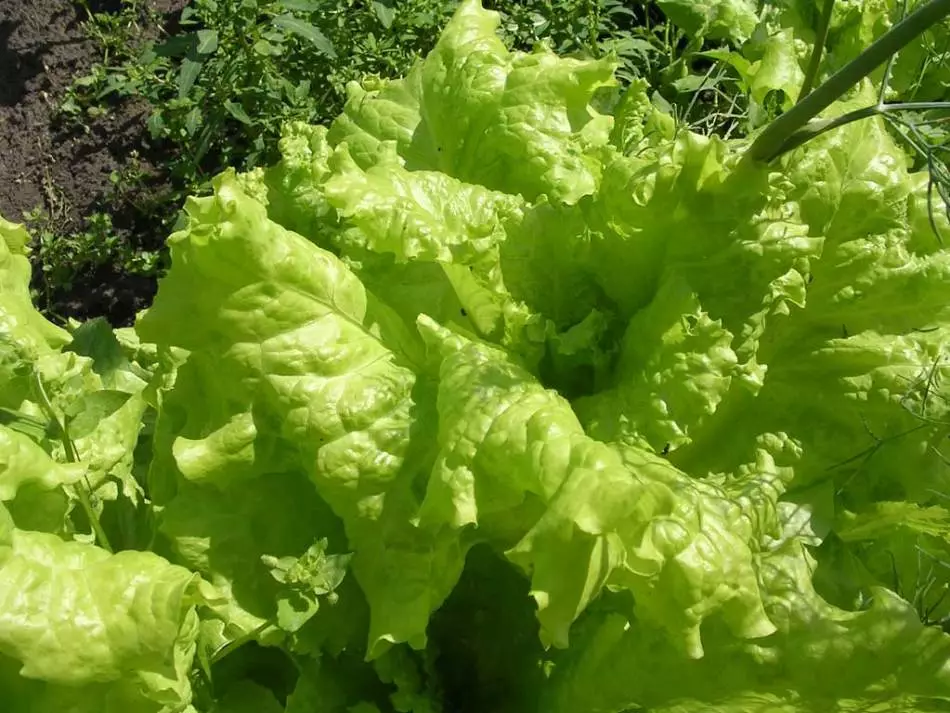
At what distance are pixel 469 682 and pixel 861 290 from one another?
46.1 inches

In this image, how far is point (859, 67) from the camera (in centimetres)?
130

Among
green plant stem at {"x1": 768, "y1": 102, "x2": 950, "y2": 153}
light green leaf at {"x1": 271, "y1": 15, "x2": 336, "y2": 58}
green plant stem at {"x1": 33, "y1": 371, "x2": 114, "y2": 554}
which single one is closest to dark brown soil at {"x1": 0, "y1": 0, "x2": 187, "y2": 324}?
light green leaf at {"x1": 271, "y1": 15, "x2": 336, "y2": 58}

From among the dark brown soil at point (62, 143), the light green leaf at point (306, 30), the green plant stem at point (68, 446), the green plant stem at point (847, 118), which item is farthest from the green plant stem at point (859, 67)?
the dark brown soil at point (62, 143)

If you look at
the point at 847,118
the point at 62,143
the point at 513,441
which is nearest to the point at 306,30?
the point at 62,143

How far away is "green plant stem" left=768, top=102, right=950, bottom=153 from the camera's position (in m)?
1.31

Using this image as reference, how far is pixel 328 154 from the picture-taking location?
2.27 m

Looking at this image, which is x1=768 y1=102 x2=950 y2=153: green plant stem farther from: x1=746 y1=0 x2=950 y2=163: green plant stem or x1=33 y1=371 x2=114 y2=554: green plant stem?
x1=33 y1=371 x2=114 y2=554: green plant stem

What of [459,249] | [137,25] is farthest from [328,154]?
[137,25]

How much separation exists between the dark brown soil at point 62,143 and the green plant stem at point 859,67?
107 inches

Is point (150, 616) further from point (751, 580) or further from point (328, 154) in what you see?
point (328, 154)

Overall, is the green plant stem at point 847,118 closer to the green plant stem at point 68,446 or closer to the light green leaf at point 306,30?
the green plant stem at point 68,446

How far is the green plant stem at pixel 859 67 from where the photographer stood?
3.98 feet

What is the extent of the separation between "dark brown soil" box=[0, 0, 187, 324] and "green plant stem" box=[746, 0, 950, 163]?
2.73 m

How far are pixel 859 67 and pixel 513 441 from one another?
2.50ft
